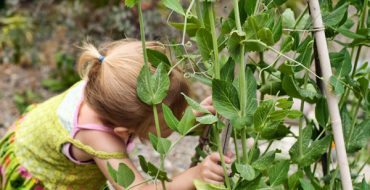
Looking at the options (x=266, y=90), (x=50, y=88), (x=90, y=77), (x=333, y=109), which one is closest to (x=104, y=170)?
(x=90, y=77)

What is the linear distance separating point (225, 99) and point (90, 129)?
84 centimetres

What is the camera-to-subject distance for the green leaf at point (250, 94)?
3.06 feet

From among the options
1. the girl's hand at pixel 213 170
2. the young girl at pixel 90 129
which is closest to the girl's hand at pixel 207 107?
the young girl at pixel 90 129

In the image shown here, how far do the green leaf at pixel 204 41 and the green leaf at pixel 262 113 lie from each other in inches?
4.4

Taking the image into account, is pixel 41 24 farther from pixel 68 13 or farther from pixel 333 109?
pixel 333 109

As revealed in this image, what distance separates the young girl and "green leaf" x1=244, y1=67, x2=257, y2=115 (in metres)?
0.34

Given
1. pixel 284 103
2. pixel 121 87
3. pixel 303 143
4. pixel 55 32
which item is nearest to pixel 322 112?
pixel 303 143

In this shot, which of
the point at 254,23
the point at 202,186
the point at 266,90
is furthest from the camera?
the point at 266,90

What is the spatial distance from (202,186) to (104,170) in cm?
71

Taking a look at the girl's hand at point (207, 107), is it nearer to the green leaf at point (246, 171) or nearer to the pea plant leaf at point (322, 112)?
the pea plant leaf at point (322, 112)

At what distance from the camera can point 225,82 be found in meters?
0.90

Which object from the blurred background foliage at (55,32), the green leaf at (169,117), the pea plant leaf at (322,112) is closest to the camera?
the green leaf at (169,117)

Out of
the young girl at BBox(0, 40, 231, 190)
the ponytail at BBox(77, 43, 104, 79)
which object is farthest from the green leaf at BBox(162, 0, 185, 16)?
the ponytail at BBox(77, 43, 104, 79)

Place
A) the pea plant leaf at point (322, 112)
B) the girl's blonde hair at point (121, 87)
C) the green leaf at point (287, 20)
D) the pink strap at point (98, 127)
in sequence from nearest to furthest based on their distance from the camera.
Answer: the pea plant leaf at point (322, 112), the green leaf at point (287, 20), the girl's blonde hair at point (121, 87), the pink strap at point (98, 127)
